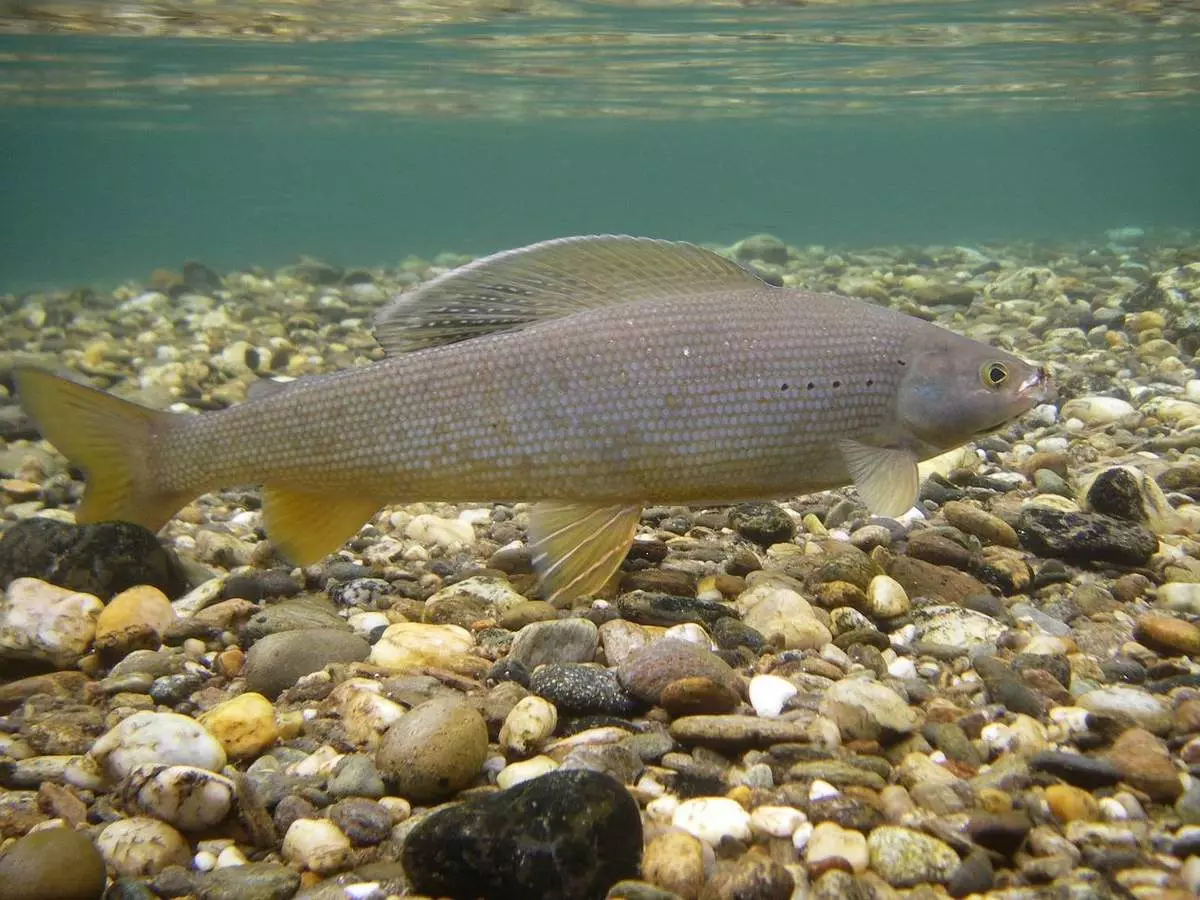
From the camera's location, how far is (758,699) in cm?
316

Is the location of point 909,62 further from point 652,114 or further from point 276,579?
point 276,579

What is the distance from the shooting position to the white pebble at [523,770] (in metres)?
2.67

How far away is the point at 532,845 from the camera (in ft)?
6.92

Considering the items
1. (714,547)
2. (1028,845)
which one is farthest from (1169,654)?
(714,547)

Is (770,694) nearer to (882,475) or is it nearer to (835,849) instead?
(835,849)

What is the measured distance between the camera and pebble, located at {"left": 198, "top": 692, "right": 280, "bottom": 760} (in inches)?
117

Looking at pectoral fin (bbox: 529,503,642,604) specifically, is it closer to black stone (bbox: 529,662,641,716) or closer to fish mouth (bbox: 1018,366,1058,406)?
black stone (bbox: 529,662,641,716)

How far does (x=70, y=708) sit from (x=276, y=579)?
1207 mm

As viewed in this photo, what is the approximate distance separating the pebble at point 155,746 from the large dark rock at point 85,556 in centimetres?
148

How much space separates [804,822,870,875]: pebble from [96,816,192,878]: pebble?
1746 mm

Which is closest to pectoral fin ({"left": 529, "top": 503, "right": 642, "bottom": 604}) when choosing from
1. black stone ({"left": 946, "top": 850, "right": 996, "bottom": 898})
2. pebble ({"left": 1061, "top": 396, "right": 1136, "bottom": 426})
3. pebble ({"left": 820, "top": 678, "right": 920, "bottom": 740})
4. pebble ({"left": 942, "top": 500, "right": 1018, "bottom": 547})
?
pebble ({"left": 820, "top": 678, "right": 920, "bottom": 740})

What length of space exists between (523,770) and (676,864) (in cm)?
64

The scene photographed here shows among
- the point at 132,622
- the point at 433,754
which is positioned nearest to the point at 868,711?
the point at 433,754

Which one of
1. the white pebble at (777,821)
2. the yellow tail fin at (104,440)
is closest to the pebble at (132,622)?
the yellow tail fin at (104,440)
